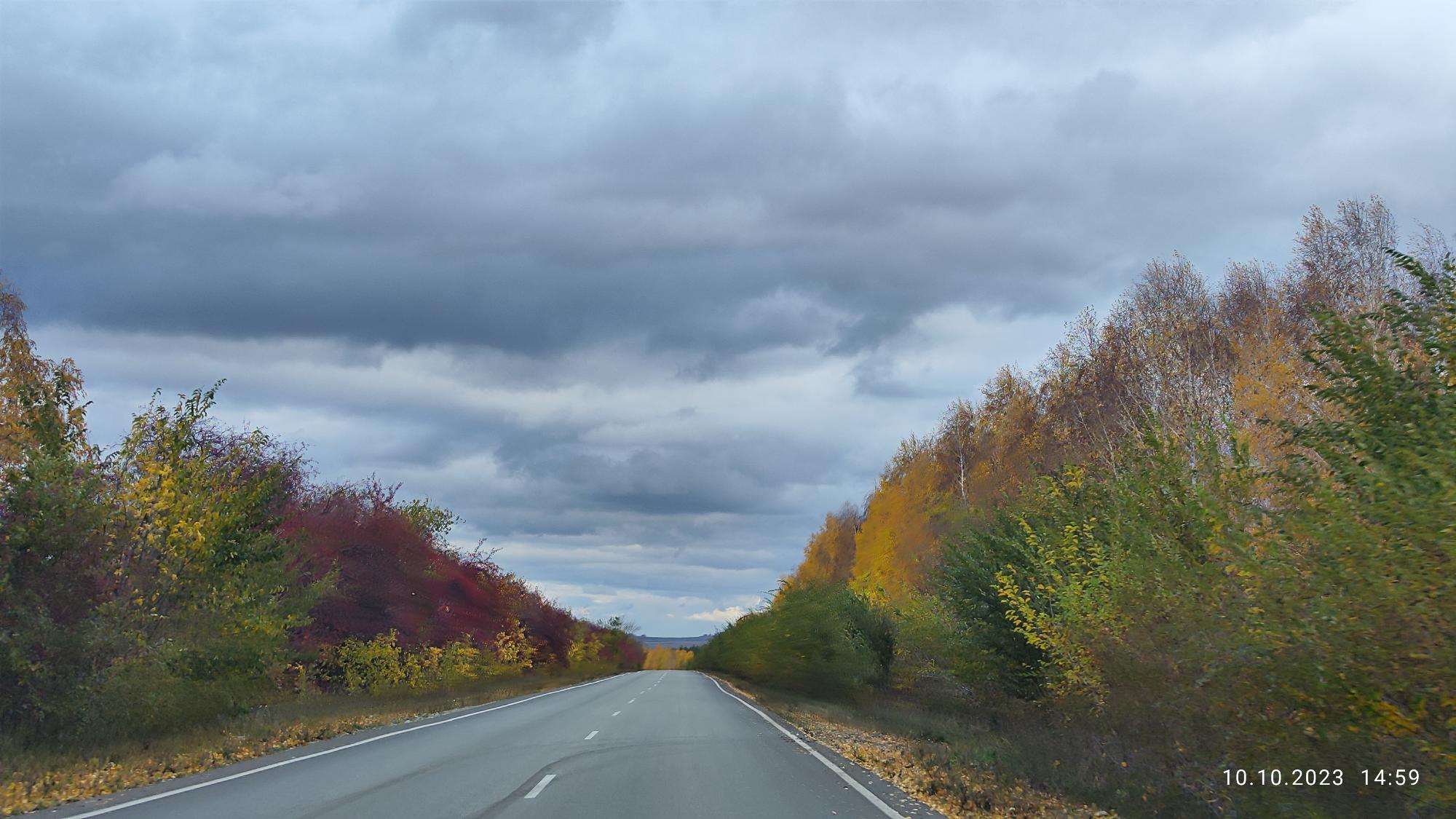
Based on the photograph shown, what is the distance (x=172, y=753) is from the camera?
54.2ft

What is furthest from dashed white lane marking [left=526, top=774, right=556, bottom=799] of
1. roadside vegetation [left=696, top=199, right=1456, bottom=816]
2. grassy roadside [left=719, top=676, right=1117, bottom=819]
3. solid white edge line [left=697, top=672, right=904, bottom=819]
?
roadside vegetation [left=696, top=199, right=1456, bottom=816]

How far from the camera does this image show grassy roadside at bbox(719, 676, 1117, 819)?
40.4 ft

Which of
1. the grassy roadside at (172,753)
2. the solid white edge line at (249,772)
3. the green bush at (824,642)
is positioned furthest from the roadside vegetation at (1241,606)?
the grassy roadside at (172,753)

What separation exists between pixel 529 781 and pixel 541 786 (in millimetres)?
527

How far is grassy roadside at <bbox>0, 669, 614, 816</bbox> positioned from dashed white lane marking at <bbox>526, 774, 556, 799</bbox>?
5.34 metres

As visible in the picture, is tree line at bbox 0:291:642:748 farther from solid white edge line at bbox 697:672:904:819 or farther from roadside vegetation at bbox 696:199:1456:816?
roadside vegetation at bbox 696:199:1456:816

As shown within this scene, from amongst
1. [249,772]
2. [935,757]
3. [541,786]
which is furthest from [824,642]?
[249,772]

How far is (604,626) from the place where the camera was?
157m

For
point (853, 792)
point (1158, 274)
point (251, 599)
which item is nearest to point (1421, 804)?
point (853, 792)

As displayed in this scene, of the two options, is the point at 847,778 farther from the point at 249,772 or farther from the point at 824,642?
the point at 824,642

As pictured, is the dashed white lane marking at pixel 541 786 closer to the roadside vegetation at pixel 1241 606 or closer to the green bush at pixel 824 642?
the roadside vegetation at pixel 1241 606

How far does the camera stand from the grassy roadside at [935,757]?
12.3 meters

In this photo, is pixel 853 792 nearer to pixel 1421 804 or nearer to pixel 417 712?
pixel 1421 804

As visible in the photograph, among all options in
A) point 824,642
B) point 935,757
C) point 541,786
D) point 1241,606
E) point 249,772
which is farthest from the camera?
point 824,642
